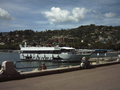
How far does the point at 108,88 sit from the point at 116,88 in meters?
0.40

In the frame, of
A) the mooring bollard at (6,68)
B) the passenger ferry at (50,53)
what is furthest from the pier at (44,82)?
the passenger ferry at (50,53)

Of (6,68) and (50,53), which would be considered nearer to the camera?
(6,68)

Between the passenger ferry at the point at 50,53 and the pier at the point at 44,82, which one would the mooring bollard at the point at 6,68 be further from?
the passenger ferry at the point at 50,53

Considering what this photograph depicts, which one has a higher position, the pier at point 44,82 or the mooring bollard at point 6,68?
the mooring bollard at point 6,68

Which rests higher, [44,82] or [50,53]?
[44,82]

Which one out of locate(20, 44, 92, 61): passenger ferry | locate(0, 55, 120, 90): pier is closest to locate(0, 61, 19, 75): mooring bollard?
locate(0, 55, 120, 90): pier

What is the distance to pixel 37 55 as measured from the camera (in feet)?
182

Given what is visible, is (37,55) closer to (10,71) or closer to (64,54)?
(64,54)

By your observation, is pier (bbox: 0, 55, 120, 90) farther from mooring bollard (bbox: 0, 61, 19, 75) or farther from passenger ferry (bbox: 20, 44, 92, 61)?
passenger ferry (bbox: 20, 44, 92, 61)

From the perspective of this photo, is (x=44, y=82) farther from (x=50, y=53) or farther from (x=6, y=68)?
(x=50, y=53)

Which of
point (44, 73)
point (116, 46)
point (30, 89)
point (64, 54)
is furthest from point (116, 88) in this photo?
point (116, 46)

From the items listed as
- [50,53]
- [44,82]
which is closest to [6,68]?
[44,82]

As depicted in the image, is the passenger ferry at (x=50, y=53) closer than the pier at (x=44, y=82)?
No

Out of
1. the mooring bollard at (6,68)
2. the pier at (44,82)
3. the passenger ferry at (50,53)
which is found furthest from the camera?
the passenger ferry at (50,53)
